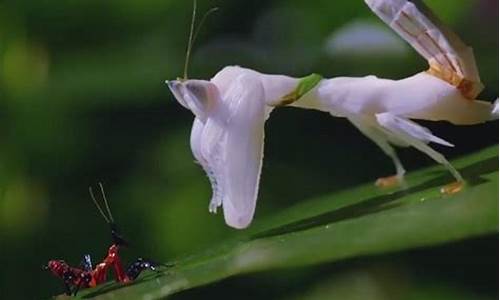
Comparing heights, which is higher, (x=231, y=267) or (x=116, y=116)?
(x=116, y=116)

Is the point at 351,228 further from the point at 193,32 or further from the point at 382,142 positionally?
the point at 193,32

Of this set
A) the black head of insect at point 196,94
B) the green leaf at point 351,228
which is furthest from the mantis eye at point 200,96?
the green leaf at point 351,228

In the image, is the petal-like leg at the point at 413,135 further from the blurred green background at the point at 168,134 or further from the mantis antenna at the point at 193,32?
the mantis antenna at the point at 193,32

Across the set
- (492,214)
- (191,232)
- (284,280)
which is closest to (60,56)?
(191,232)

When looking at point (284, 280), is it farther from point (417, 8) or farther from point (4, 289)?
point (4, 289)

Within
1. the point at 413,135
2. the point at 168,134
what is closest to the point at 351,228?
the point at 413,135

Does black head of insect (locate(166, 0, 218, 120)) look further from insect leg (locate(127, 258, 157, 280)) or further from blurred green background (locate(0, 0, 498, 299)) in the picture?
insect leg (locate(127, 258, 157, 280))
